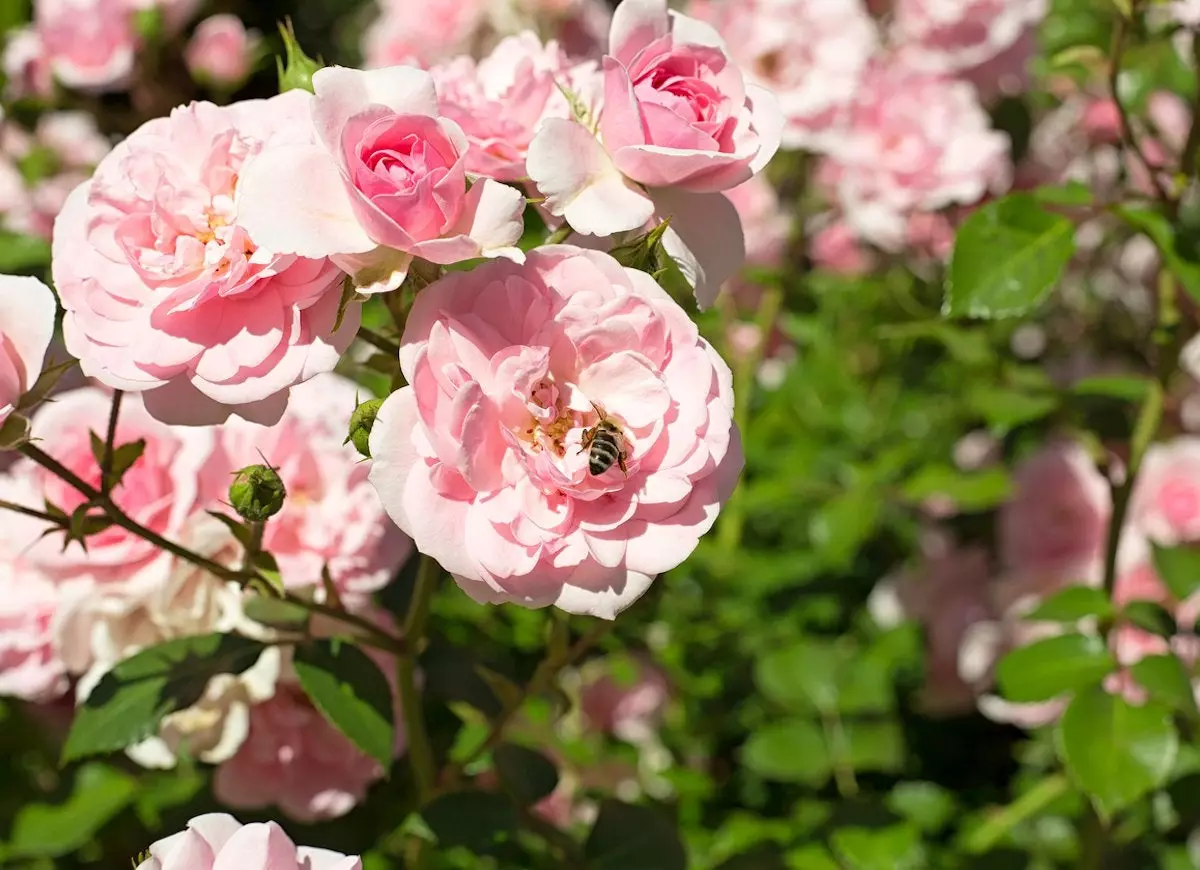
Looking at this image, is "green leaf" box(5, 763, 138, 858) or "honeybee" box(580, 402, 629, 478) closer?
"honeybee" box(580, 402, 629, 478)

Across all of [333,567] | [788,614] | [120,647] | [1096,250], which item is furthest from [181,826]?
[1096,250]

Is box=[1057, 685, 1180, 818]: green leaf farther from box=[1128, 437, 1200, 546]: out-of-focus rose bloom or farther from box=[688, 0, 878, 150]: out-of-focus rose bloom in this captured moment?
box=[688, 0, 878, 150]: out-of-focus rose bloom

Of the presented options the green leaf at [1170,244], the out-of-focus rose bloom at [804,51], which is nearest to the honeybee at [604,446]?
the green leaf at [1170,244]

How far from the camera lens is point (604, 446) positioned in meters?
0.74

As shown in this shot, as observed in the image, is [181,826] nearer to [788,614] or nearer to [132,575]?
[132,575]

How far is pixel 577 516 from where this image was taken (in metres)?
0.75

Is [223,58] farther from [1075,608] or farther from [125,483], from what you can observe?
[1075,608]

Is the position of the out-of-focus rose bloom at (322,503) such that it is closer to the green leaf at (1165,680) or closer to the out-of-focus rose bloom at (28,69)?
the green leaf at (1165,680)

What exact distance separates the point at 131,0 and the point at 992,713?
1782mm

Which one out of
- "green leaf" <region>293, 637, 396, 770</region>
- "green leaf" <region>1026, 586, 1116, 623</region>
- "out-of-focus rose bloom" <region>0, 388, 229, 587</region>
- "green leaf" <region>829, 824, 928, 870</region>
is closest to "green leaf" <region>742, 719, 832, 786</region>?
"green leaf" <region>829, 824, 928, 870</region>

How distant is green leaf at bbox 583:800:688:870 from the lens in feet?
3.67

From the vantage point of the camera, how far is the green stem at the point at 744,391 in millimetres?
Result: 1797

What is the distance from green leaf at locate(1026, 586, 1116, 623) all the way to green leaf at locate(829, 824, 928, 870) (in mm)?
301

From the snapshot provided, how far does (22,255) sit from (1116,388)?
1.33 metres
